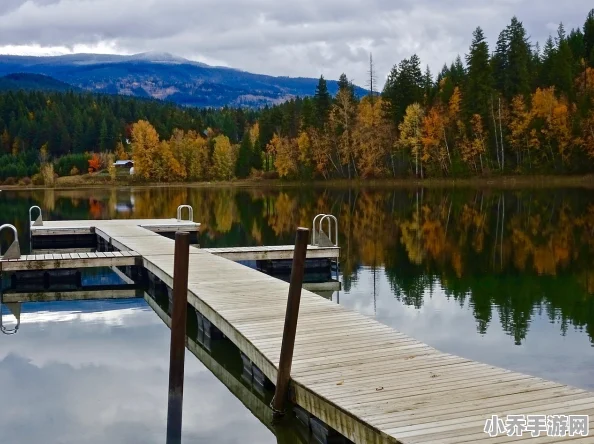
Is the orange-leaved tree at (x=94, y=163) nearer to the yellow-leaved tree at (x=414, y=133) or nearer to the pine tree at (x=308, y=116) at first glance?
the pine tree at (x=308, y=116)

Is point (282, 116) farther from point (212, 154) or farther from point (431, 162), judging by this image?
point (431, 162)

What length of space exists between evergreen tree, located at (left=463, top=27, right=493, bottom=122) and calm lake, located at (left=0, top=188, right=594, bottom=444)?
44832mm

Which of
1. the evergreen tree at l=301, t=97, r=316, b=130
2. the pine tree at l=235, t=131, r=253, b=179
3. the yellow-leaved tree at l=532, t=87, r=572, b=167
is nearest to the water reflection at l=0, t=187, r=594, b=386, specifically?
the yellow-leaved tree at l=532, t=87, r=572, b=167

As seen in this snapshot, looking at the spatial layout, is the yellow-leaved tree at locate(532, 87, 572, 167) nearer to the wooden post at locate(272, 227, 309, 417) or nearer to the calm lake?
the calm lake

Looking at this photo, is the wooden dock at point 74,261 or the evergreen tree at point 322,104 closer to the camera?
the wooden dock at point 74,261

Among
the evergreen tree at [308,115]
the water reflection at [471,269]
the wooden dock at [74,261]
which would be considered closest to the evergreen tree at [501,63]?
the evergreen tree at [308,115]

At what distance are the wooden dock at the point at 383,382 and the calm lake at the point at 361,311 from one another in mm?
763

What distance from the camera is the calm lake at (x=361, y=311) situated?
8602 millimetres

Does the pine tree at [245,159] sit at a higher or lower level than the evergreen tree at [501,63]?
lower

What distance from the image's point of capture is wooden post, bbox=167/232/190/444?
24.5 feet

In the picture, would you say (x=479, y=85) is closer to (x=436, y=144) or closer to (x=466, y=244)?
(x=436, y=144)

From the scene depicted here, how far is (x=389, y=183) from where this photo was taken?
243 ft

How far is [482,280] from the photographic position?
676 inches

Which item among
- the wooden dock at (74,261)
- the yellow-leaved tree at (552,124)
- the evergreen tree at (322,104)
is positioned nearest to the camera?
the wooden dock at (74,261)
